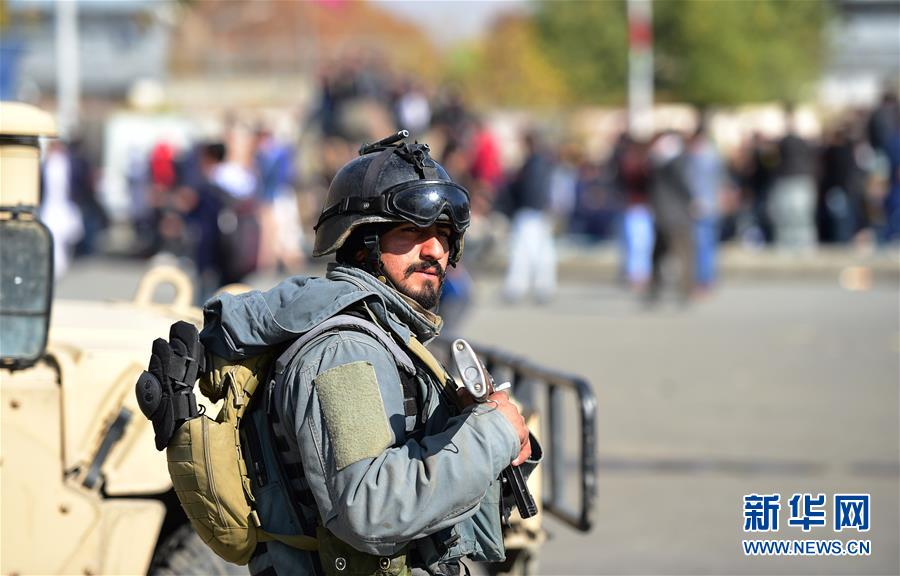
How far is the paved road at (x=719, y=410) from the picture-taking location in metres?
6.75

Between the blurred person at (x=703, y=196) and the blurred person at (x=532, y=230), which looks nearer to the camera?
the blurred person at (x=703, y=196)

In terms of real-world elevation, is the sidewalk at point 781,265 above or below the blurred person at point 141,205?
below

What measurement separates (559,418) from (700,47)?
53.1 m

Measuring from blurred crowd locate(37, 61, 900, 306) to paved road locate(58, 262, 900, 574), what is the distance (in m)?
0.77

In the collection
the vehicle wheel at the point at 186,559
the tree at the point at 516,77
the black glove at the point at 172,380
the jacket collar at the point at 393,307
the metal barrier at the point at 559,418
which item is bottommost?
the vehicle wheel at the point at 186,559

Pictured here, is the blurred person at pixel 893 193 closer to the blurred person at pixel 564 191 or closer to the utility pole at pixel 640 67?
the blurred person at pixel 564 191

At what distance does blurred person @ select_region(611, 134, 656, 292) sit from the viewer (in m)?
16.5

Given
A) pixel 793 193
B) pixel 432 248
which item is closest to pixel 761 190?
pixel 793 193

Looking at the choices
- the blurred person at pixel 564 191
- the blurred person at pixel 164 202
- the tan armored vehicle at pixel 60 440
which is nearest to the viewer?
the tan armored vehicle at pixel 60 440

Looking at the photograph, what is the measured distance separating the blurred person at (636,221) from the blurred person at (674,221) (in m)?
0.88

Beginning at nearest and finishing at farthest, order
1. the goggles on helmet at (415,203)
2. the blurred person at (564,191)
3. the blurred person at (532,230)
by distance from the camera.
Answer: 1. the goggles on helmet at (415,203)
2. the blurred person at (532,230)
3. the blurred person at (564,191)

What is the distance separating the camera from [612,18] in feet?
195

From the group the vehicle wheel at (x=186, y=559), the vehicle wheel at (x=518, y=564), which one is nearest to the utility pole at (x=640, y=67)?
the vehicle wheel at (x=518, y=564)

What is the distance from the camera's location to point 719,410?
391 inches
